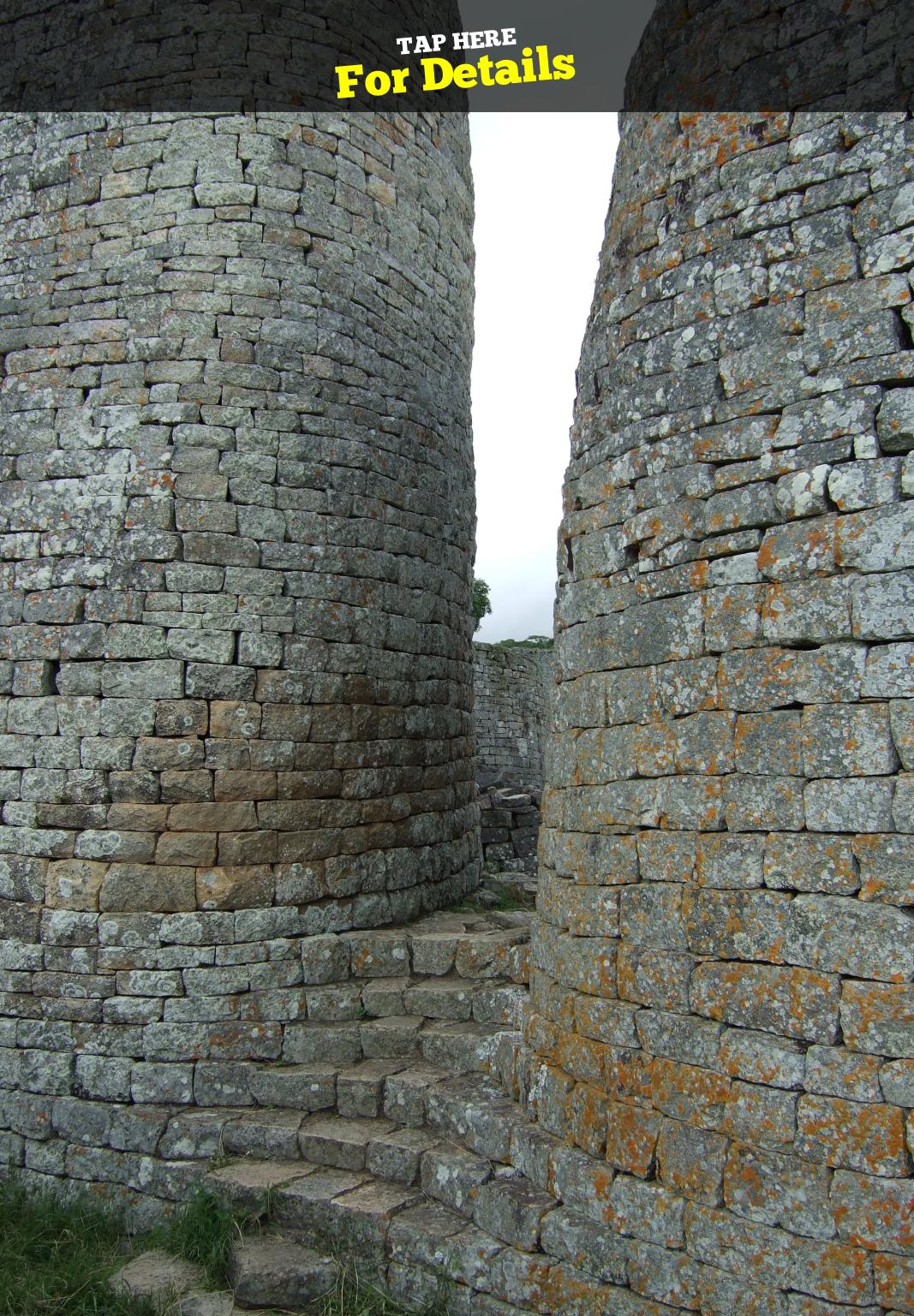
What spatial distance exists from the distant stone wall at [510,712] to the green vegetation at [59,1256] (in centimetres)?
899

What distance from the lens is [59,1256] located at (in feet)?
14.5

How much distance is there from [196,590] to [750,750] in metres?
3.12

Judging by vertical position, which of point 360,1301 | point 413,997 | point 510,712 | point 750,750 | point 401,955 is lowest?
point 360,1301

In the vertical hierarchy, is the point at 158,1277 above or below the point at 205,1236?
below

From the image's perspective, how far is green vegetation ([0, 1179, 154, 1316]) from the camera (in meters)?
4.00

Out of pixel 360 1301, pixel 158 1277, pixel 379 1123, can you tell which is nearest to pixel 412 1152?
pixel 379 1123

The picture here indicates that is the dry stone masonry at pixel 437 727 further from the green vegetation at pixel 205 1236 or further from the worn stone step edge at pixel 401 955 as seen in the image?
the green vegetation at pixel 205 1236

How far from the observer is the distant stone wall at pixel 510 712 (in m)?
14.1

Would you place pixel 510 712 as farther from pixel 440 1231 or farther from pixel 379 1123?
pixel 440 1231

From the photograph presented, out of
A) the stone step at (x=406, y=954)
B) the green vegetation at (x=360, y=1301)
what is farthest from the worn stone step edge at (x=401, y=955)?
the green vegetation at (x=360, y=1301)

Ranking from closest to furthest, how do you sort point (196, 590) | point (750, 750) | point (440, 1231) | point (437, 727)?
1. point (750, 750)
2. point (440, 1231)
3. point (196, 590)
4. point (437, 727)

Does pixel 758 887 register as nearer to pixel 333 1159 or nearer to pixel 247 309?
pixel 333 1159

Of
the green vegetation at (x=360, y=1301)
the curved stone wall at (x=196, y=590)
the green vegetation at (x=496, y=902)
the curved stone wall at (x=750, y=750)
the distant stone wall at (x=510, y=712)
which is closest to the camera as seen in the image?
the curved stone wall at (x=750, y=750)

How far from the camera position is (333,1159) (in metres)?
4.43
